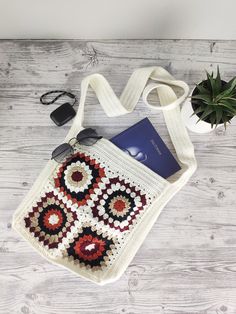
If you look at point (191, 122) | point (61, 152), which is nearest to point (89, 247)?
point (61, 152)

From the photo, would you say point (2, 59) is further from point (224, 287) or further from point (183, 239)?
point (224, 287)

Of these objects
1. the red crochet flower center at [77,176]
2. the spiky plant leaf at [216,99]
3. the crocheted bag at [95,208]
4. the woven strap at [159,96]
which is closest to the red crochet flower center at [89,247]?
the crocheted bag at [95,208]

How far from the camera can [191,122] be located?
87cm

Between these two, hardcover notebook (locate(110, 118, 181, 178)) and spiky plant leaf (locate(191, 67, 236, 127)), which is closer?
spiky plant leaf (locate(191, 67, 236, 127))

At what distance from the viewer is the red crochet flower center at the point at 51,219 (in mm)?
867

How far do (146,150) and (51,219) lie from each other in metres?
0.26

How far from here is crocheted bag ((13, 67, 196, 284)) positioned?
86cm

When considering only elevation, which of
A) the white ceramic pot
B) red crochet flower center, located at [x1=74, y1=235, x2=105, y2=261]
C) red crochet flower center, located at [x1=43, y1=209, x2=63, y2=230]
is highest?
the white ceramic pot

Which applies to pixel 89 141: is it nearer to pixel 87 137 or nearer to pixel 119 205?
pixel 87 137

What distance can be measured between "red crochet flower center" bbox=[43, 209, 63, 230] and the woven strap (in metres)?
0.18

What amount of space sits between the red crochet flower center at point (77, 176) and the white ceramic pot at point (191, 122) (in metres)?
0.26

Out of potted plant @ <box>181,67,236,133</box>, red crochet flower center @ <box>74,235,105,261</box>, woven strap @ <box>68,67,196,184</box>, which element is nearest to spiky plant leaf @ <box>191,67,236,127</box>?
potted plant @ <box>181,67,236,133</box>

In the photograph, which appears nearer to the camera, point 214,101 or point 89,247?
point 214,101

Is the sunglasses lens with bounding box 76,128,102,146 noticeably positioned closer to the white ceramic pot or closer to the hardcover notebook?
the hardcover notebook
